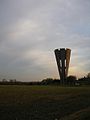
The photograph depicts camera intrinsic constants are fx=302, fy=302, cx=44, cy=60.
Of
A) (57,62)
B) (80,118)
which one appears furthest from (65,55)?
(80,118)

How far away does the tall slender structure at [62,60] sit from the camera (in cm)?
13800

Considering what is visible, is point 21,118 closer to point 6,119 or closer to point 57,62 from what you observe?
point 6,119

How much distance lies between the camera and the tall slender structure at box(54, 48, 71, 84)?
453 ft

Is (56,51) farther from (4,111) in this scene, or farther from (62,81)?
(4,111)

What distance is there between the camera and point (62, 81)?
138 metres

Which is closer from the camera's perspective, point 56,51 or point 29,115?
point 29,115

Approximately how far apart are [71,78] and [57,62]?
1988 centimetres

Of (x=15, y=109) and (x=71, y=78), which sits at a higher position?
(x=71, y=78)

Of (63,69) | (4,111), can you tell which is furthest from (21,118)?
(63,69)

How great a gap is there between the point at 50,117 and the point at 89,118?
663 cm

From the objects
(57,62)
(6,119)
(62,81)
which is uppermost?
(57,62)

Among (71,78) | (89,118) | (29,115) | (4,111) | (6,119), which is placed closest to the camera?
(89,118)

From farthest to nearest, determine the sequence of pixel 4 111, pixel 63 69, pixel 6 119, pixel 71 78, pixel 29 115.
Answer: pixel 71 78 → pixel 63 69 → pixel 4 111 → pixel 29 115 → pixel 6 119

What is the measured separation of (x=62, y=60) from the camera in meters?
140
